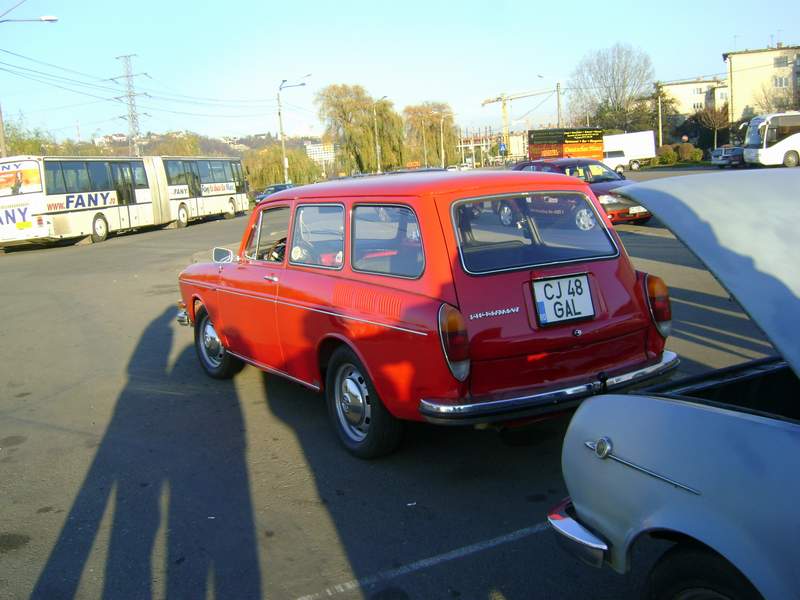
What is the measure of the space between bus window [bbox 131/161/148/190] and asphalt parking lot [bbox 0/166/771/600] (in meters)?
24.5

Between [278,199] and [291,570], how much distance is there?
3.30 metres

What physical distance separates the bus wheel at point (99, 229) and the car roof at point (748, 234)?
28.0 m

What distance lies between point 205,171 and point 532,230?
3511 centimetres

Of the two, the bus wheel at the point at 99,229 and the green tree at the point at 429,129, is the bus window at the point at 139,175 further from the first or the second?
the green tree at the point at 429,129

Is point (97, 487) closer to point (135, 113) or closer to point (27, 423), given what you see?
point (27, 423)

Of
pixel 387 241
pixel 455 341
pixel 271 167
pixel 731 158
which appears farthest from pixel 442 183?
pixel 271 167

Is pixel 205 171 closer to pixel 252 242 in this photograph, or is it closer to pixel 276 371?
pixel 252 242

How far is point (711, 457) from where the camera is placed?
2.14 meters

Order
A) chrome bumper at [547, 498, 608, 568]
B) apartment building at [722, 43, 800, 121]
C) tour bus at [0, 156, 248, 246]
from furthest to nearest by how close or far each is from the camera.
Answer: apartment building at [722, 43, 800, 121], tour bus at [0, 156, 248, 246], chrome bumper at [547, 498, 608, 568]

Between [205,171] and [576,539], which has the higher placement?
[205,171]

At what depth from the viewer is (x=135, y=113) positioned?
60312 mm

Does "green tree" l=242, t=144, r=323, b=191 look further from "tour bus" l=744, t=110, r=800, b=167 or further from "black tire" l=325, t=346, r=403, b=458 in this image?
"black tire" l=325, t=346, r=403, b=458

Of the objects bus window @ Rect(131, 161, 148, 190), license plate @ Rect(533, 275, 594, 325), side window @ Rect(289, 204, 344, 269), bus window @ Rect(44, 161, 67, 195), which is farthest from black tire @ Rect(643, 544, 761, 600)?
bus window @ Rect(131, 161, 148, 190)

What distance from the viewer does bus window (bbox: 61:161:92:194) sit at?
84.6 ft
